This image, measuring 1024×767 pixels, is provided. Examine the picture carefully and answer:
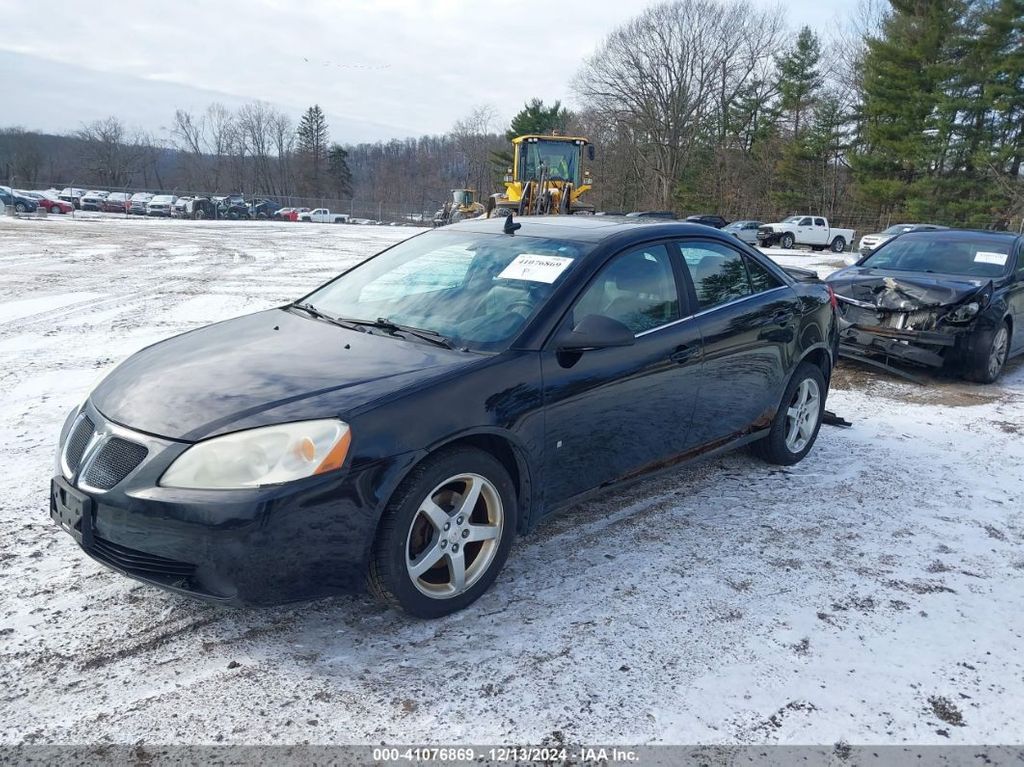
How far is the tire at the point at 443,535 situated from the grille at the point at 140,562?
670mm

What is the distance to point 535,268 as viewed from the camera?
363 cm

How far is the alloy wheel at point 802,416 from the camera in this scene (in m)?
4.91

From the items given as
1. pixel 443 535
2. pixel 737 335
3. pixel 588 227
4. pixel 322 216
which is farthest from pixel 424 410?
pixel 322 216

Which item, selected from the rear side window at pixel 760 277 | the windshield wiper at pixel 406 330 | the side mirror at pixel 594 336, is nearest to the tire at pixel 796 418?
the rear side window at pixel 760 277

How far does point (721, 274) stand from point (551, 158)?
70.4 feet

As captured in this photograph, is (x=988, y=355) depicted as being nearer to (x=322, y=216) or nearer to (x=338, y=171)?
(x=322, y=216)

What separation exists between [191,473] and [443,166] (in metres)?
110

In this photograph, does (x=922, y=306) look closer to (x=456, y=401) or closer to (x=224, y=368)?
(x=456, y=401)

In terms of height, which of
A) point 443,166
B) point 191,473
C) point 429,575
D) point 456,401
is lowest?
point 429,575

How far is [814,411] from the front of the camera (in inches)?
201

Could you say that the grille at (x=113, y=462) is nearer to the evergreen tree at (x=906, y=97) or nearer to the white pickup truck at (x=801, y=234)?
the white pickup truck at (x=801, y=234)

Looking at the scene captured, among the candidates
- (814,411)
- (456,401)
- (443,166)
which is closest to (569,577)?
(456,401)

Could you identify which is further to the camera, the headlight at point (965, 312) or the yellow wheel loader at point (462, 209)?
the yellow wheel loader at point (462, 209)

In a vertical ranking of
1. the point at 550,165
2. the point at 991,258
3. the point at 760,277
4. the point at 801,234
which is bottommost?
the point at 760,277
